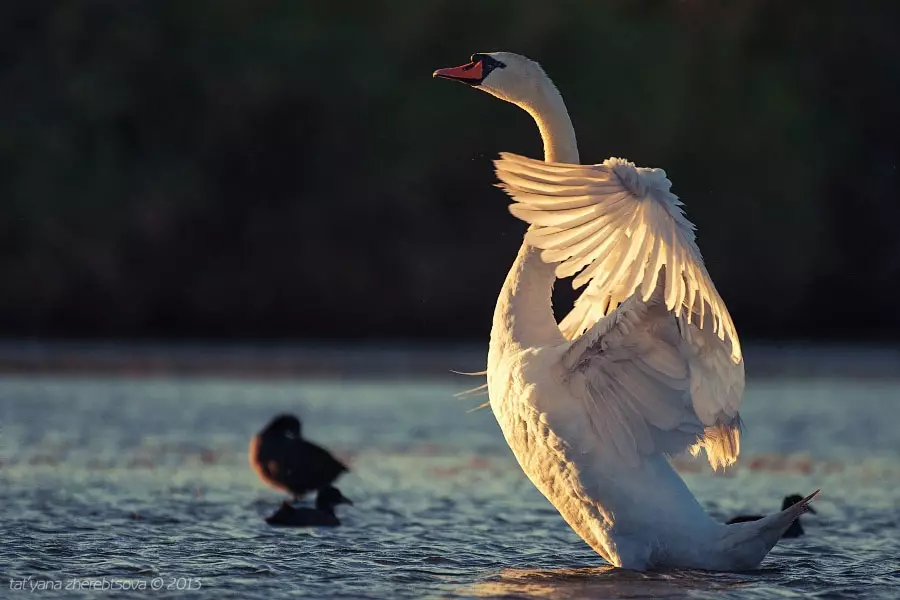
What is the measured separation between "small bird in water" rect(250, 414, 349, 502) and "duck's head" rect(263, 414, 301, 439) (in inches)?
2.6

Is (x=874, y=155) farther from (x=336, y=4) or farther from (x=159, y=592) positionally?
(x=159, y=592)

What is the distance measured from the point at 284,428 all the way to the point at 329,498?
4.81ft

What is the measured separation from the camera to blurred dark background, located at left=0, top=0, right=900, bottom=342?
28.2m

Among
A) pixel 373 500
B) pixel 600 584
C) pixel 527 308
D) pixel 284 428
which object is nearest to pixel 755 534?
pixel 600 584

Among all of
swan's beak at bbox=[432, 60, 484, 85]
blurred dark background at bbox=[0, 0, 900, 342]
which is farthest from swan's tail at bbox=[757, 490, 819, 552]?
blurred dark background at bbox=[0, 0, 900, 342]

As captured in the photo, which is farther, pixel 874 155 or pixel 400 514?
pixel 874 155

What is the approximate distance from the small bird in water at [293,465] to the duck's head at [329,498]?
54 cm

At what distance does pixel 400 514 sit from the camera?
33.1ft

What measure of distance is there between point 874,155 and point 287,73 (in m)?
12.6

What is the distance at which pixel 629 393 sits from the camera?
758 cm

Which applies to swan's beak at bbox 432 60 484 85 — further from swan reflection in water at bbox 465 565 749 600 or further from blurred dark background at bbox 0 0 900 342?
blurred dark background at bbox 0 0 900 342

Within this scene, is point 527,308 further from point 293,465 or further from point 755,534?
point 293,465

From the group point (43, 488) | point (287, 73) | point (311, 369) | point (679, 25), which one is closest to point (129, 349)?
point (311, 369)

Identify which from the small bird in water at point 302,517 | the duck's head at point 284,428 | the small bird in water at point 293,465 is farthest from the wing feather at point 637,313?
the duck's head at point 284,428
